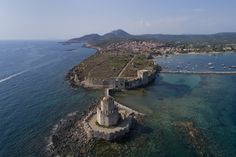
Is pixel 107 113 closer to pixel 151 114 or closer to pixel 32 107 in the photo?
pixel 151 114

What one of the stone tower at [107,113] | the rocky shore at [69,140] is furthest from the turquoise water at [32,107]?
the stone tower at [107,113]

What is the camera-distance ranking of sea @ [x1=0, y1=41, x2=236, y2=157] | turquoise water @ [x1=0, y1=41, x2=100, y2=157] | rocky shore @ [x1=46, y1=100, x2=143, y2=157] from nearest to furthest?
rocky shore @ [x1=46, y1=100, x2=143, y2=157], sea @ [x1=0, y1=41, x2=236, y2=157], turquoise water @ [x1=0, y1=41, x2=100, y2=157]

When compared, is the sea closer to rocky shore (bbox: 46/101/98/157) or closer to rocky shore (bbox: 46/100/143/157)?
rocky shore (bbox: 46/100/143/157)

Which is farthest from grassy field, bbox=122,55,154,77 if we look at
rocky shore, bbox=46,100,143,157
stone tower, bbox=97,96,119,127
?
stone tower, bbox=97,96,119,127

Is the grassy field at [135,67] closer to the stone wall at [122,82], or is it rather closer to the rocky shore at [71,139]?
the stone wall at [122,82]

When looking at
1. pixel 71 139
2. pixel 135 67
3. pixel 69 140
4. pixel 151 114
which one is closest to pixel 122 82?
pixel 151 114

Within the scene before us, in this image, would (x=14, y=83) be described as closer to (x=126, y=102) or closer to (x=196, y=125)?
(x=126, y=102)

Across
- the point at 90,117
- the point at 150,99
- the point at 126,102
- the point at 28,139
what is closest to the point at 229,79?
the point at 150,99
